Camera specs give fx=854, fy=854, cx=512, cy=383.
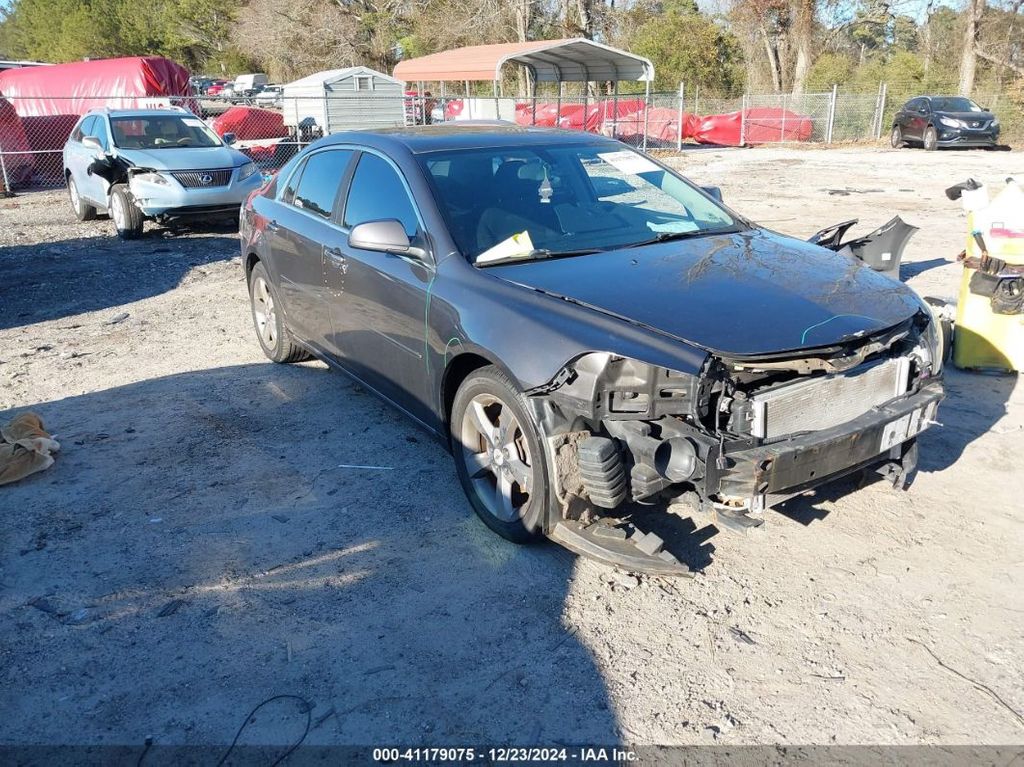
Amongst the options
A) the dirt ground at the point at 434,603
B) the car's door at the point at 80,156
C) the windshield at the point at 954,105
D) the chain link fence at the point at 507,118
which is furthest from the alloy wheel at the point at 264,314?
the windshield at the point at 954,105

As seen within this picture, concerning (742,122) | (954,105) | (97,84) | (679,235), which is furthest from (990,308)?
(742,122)

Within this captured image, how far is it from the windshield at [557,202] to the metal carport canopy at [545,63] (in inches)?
698

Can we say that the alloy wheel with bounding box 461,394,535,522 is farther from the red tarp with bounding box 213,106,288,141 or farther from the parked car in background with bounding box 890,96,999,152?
the parked car in background with bounding box 890,96,999,152

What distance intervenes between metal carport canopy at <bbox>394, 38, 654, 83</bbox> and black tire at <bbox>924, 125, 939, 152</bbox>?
8.41m

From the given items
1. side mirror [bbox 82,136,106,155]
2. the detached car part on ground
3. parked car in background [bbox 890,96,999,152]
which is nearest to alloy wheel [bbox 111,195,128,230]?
side mirror [bbox 82,136,106,155]

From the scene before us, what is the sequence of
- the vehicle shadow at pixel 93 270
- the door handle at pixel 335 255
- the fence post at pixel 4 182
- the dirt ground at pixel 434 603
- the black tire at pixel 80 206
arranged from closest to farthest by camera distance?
the dirt ground at pixel 434 603
the door handle at pixel 335 255
the vehicle shadow at pixel 93 270
the black tire at pixel 80 206
the fence post at pixel 4 182

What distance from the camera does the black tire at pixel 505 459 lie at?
357cm

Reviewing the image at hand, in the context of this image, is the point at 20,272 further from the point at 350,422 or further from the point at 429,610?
the point at 429,610

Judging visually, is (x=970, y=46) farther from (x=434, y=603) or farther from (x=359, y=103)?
(x=434, y=603)

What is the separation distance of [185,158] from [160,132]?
124 centimetres

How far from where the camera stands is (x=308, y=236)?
5.43 meters

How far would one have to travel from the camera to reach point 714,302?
11.7ft

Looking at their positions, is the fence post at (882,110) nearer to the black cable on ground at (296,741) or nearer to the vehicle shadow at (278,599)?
the vehicle shadow at (278,599)

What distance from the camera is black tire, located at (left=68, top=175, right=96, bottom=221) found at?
14586 millimetres
